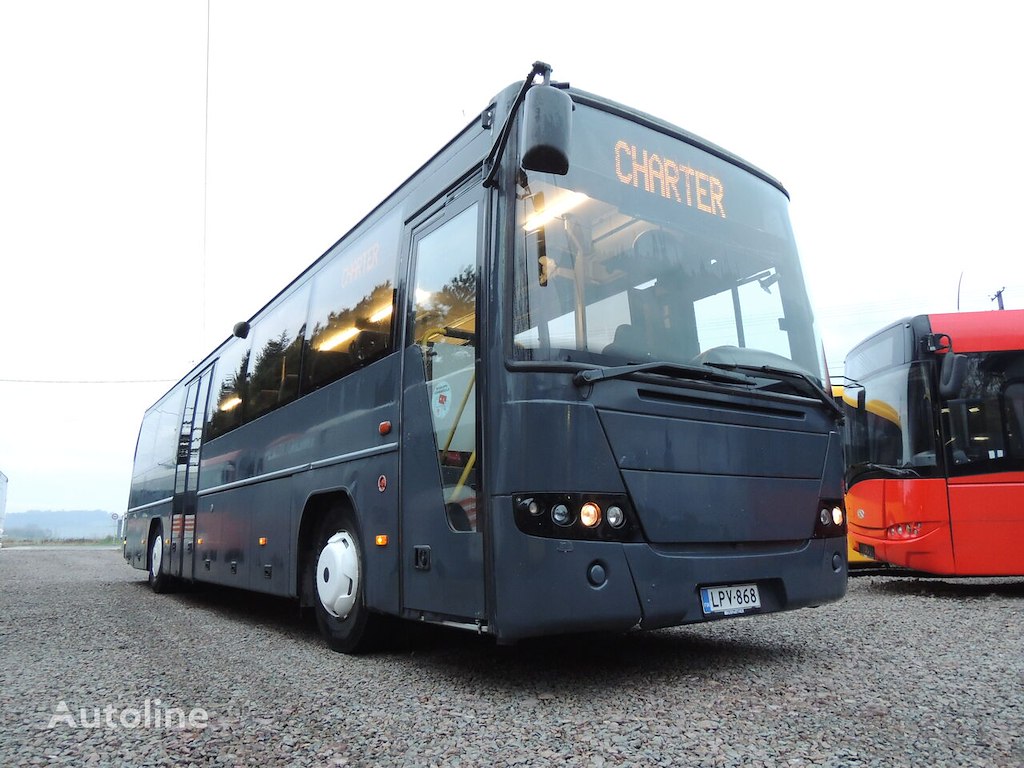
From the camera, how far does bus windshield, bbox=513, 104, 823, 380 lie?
13.5 feet

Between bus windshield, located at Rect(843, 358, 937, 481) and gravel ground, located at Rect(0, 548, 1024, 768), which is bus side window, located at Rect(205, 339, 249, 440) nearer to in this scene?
gravel ground, located at Rect(0, 548, 1024, 768)

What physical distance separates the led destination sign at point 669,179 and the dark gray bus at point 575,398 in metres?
0.01

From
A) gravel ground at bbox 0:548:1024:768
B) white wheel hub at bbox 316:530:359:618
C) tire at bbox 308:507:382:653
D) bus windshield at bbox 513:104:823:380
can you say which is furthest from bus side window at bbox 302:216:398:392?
gravel ground at bbox 0:548:1024:768

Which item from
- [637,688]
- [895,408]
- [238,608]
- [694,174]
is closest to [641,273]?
[694,174]

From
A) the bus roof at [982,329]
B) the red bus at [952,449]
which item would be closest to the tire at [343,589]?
the red bus at [952,449]

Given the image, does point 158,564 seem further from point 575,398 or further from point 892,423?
point 892,423

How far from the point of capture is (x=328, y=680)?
4633mm

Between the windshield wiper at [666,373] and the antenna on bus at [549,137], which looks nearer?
the antenna on bus at [549,137]

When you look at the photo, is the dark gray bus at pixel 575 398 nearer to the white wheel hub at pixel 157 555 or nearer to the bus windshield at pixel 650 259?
the bus windshield at pixel 650 259

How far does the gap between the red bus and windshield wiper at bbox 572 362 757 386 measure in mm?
5208

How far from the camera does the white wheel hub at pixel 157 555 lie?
11.9 m

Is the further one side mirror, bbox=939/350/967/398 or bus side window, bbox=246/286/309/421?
side mirror, bbox=939/350/967/398

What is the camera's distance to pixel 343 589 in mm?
5500

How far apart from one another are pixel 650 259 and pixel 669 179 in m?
0.63
